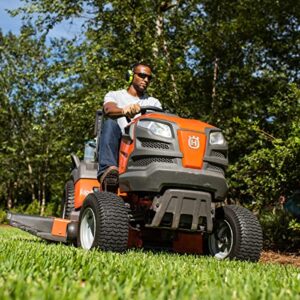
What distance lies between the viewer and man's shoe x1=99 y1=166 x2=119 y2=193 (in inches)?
190

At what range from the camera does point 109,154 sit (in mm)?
4844

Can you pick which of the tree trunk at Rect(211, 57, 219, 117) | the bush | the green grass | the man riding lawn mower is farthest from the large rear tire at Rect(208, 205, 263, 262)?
the tree trunk at Rect(211, 57, 219, 117)

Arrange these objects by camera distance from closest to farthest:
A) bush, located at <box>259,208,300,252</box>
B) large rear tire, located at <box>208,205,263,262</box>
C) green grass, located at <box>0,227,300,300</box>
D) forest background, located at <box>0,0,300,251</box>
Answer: green grass, located at <box>0,227,300,300</box>, large rear tire, located at <box>208,205,263,262</box>, bush, located at <box>259,208,300,252</box>, forest background, located at <box>0,0,300,251</box>

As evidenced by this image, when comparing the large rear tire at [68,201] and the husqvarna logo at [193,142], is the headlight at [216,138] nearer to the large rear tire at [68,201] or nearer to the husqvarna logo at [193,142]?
the husqvarna logo at [193,142]

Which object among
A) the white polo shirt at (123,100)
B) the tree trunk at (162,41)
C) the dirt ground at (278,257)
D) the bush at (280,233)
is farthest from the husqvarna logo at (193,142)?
the tree trunk at (162,41)

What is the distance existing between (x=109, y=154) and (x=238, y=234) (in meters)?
1.36

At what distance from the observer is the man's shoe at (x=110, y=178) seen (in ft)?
15.8

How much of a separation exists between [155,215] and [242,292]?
94.0 inches

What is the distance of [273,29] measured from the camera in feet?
36.9

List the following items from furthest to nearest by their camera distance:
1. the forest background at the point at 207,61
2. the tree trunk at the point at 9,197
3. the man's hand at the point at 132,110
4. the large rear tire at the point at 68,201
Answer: the tree trunk at the point at 9,197 → the forest background at the point at 207,61 → the large rear tire at the point at 68,201 → the man's hand at the point at 132,110

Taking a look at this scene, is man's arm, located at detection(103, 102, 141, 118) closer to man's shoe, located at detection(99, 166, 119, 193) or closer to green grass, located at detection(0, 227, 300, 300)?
man's shoe, located at detection(99, 166, 119, 193)

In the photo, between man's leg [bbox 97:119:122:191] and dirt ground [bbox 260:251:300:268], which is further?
dirt ground [bbox 260:251:300:268]

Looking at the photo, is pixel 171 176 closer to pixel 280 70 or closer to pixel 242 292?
pixel 242 292

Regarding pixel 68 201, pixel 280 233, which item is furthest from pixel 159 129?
pixel 280 233
